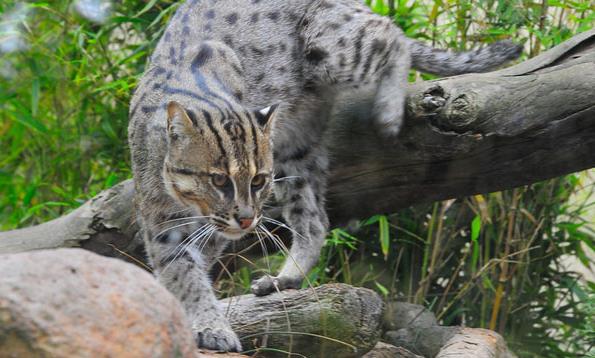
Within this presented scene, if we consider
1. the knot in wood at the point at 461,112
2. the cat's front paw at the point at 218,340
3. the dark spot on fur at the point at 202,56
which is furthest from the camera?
the dark spot on fur at the point at 202,56

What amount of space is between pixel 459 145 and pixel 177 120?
141cm

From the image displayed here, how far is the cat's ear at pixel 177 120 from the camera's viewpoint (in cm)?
385

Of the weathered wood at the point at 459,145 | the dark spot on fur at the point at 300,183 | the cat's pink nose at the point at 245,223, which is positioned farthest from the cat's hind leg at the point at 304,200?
the cat's pink nose at the point at 245,223

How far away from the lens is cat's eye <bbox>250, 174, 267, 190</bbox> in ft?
13.0

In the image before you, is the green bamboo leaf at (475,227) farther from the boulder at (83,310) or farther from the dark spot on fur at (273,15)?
the boulder at (83,310)

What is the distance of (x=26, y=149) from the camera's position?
6.87 m

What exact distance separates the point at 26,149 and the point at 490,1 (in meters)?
3.71

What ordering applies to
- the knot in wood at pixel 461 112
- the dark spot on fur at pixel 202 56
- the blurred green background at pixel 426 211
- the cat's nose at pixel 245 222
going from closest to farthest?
the cat's nose at pixel 245 222
the knot in wood at pixel 461 112
the dark spot on fur at pixel 202 56
the blurred green background at pixel 426 211

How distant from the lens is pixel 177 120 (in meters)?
3.90

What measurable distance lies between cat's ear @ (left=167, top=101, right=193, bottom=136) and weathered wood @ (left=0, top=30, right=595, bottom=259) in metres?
1.07

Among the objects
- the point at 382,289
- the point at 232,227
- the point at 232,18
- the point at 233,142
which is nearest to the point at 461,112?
the point at 233,142

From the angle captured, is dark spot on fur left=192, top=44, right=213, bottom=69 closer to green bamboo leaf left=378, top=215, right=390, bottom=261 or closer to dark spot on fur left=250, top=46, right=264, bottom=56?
dark spot on fur left=250, top=46, right=264, bottom=56

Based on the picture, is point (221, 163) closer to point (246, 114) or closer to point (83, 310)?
point (246, 114)

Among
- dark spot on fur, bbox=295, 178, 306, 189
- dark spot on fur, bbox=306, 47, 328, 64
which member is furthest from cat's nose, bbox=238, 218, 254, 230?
dark spot on fur, bbox=306, 47, 328, 64
